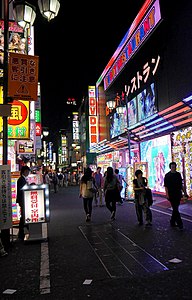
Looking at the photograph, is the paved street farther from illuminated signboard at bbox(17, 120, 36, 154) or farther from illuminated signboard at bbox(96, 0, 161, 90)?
illuminated signboard at bbox(96, 0, 161, 90)

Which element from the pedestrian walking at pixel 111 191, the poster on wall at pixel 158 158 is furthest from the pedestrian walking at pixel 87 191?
the poster on wall at pixel 158 158

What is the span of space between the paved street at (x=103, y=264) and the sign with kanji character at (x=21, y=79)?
3.88m

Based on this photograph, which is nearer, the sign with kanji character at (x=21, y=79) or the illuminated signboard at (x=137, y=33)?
the sign with kanji character at (x=21, y=79)

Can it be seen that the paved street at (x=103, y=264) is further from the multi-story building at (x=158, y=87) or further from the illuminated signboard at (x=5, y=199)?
the multi-story building at (x=158, y=87)

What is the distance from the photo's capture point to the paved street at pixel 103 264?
4.54 metres

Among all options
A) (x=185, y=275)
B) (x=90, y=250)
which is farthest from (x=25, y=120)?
(x=185, y=275)

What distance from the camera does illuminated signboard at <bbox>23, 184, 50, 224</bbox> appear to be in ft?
26.6

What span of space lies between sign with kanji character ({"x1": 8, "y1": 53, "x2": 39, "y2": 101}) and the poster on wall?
9950 millimetres

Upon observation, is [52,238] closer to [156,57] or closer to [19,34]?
[19,34]

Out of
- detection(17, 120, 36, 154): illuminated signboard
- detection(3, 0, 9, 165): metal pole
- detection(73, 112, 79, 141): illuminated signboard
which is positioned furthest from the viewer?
detection(73, 112, 79, 141): illuminated signboard

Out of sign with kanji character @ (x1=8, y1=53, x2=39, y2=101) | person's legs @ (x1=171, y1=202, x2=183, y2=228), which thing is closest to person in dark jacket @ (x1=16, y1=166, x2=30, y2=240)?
sign with kanji character @ (x1=8, y1=53, x2=39, y2=101)

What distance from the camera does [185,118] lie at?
552 inches

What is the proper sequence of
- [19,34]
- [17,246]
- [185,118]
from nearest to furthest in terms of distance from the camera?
[17,246], [19,34], [185,118]

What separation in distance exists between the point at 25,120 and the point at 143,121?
8227 mm
